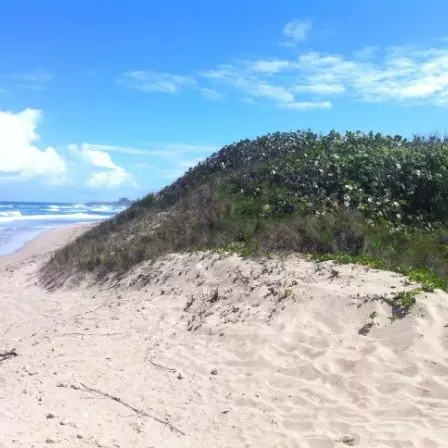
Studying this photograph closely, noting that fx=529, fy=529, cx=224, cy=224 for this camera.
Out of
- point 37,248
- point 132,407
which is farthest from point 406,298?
point 37,248

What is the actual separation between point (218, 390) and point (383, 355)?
1.98 meters

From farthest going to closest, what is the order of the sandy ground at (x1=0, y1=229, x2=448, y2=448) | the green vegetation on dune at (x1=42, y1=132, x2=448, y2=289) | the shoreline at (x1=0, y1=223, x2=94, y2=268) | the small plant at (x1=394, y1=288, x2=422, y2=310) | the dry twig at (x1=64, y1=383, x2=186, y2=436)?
the shoreline at (x1=0, y1=223, x2=94, y2=268) → the green vegetation on dune at (x1=42, y1=132, x2=448, y2=289) → the small plant at (x1=394, y1=288, x2=422, y2=310) → the dry twig at (x1=64, y1=383, x2=186, y2=436) → the sandy ground at (x1=0, y1=229, x2=448, y2=448)

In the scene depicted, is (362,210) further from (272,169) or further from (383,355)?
(383,355)

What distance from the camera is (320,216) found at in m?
11.3

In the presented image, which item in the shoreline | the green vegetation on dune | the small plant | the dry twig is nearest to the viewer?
the dry twig

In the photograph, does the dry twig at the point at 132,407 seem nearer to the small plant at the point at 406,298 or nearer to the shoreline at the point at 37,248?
the small plant at the point at 406,298

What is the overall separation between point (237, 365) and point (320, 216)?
5.44m

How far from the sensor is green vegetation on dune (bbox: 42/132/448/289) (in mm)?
9914

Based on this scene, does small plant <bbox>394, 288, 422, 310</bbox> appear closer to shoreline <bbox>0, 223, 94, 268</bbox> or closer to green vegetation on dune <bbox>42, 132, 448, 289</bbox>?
green vegetation on dune <bbox>42, 132, 448, 289</bbox>

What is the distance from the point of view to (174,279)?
10.3 meters

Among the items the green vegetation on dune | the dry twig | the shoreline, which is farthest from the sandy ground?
the shoreline

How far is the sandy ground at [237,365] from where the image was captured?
15.9 feet

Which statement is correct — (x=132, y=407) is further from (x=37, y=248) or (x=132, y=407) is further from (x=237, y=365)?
A: (x=37, y=248)

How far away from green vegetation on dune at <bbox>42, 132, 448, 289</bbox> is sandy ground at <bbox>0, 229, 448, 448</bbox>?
43.2 inches
